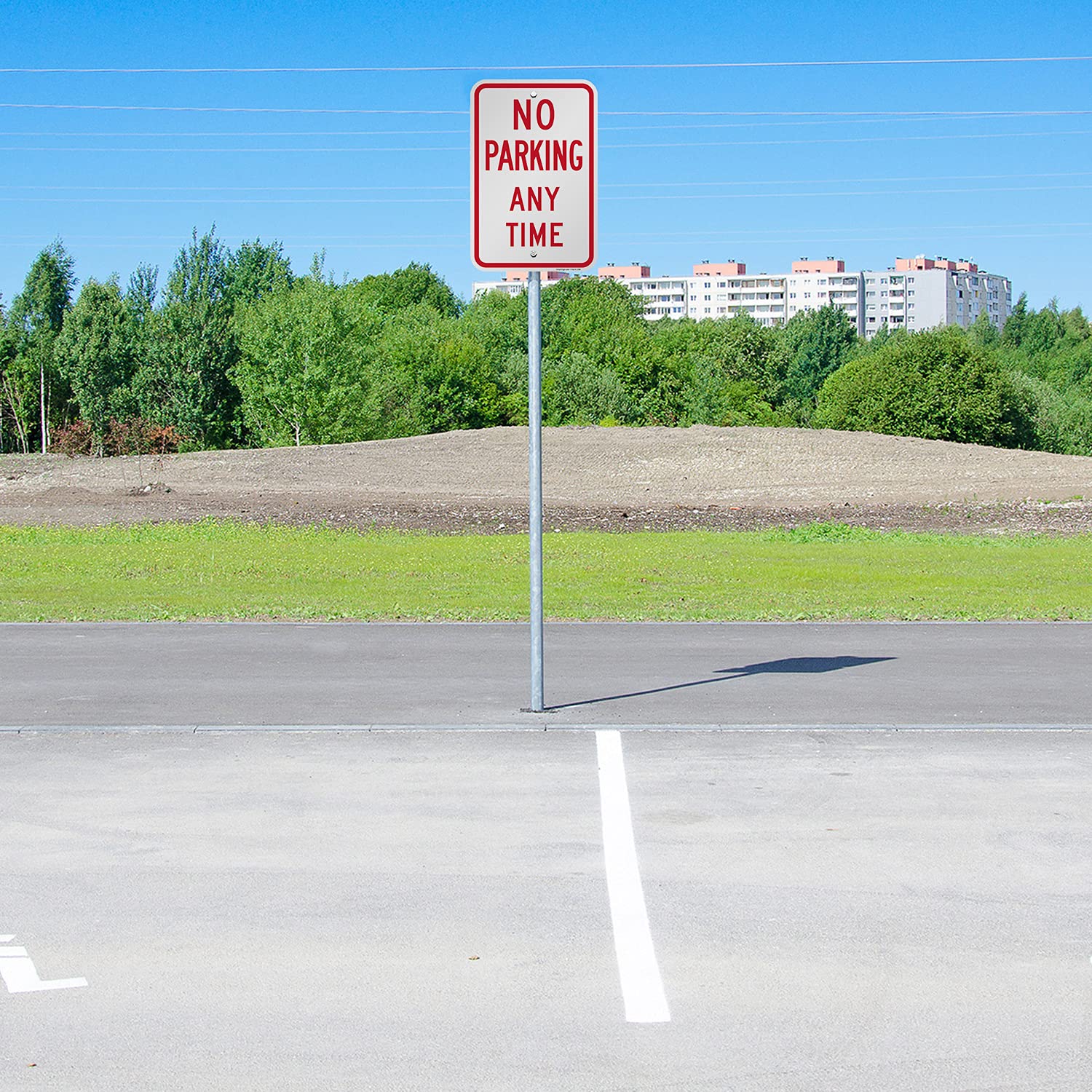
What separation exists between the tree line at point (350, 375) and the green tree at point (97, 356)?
0.09m

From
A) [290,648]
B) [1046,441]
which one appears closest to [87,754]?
[290,648]

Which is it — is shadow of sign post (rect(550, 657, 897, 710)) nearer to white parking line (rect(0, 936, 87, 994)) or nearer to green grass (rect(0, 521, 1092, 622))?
green grass (rect(0, 521, 1092, 622))

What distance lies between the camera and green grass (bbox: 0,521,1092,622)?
15016 mm

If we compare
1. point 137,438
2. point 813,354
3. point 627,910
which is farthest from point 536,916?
point 813,354

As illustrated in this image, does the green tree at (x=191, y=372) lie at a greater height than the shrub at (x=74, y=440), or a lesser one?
greater

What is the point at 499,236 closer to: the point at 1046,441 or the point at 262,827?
the point at 262,827

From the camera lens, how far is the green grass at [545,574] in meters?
15.0

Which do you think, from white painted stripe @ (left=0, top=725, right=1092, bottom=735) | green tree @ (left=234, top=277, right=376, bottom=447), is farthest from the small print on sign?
green tree @ (left=234, top=277, right=376, bottom=447)

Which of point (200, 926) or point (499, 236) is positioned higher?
point (499, 236)

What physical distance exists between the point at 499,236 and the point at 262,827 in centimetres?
422

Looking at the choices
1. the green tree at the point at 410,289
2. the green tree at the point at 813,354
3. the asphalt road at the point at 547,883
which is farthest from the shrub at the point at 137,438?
the green tree at the point at 813,354

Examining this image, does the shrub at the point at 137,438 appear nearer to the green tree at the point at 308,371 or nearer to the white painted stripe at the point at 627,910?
the green tree at the point at 308,371

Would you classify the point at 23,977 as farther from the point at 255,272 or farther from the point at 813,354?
the point at 813,354

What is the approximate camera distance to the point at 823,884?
5.60m
